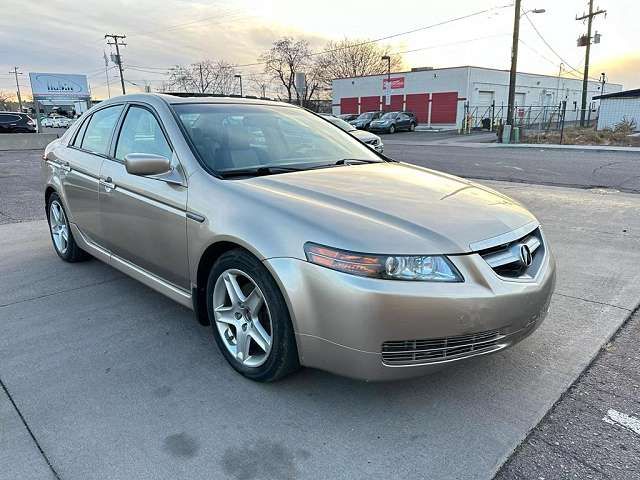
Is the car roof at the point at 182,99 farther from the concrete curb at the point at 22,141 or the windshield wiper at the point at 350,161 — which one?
the concrete curb at the point at 22,141

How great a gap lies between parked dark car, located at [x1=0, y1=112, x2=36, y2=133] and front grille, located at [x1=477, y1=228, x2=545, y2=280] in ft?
117

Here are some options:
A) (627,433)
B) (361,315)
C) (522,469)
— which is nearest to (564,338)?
(627,433)

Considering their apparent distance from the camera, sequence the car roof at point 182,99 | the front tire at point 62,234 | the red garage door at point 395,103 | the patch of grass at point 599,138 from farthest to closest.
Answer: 1. the red garage door at point 395,103
2. the patch of grass at point 599,138
3. the front tire at point 62,234
4. the car roof at point 182,99

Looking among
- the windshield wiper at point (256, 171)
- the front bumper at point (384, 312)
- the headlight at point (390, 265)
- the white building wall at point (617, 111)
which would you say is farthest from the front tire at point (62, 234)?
the white building wall at point (617, 111)

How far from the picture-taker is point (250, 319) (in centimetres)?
276

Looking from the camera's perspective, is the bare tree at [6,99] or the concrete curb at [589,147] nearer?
the concrete curb at [589,147]

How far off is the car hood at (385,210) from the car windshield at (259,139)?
284mm

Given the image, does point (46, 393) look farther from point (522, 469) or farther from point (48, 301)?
point (522, 469)

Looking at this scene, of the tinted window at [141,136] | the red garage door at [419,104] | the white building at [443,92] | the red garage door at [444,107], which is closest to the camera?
the tinted window at [141,136]

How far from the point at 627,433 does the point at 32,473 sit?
9.08 ft

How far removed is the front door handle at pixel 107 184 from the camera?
3718 mm

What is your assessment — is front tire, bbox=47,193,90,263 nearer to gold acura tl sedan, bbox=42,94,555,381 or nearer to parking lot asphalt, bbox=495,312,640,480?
gold acura tl sedan, bbox=42,94,555,381

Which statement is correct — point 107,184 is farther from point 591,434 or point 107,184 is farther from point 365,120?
point 365,120

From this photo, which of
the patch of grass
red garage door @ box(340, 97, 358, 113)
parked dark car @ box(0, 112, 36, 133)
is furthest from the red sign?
parked dark car @ box(0, 112, 36, 133)
